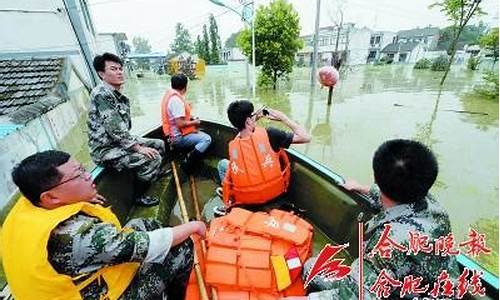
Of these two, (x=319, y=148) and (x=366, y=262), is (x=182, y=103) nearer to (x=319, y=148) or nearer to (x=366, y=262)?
(x=366, y=262)

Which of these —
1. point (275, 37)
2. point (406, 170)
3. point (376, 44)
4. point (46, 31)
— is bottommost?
point (376, 44)

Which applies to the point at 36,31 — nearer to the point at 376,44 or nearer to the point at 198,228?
A: the point at 198,228

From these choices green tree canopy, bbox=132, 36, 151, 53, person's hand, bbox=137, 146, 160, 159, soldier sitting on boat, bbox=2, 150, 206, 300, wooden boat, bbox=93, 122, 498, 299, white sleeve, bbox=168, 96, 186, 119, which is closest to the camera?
soldier sitting on boat, bbox=2, 150, 206, 300

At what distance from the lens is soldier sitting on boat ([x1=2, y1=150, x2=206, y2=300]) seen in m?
1.22

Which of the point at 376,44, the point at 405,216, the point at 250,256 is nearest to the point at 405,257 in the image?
the point at 405,216

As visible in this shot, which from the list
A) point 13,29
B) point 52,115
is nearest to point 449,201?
point 52,115

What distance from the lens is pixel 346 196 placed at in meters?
2.28

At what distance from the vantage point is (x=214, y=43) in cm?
4019

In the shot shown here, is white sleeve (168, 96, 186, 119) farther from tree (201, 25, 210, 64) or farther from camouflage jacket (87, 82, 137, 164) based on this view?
tree (201, 25, 210, 64)

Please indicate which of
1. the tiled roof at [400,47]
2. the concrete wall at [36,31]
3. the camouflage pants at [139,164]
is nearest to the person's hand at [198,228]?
the camouflage pants at [139,164]

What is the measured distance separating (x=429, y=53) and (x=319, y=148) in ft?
141

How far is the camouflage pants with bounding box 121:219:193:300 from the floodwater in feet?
→ 10.5

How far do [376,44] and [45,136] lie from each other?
44187 mm

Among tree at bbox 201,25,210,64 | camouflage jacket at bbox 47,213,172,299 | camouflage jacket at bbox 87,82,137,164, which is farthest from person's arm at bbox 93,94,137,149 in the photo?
tree at bbox 201,25,210,64
